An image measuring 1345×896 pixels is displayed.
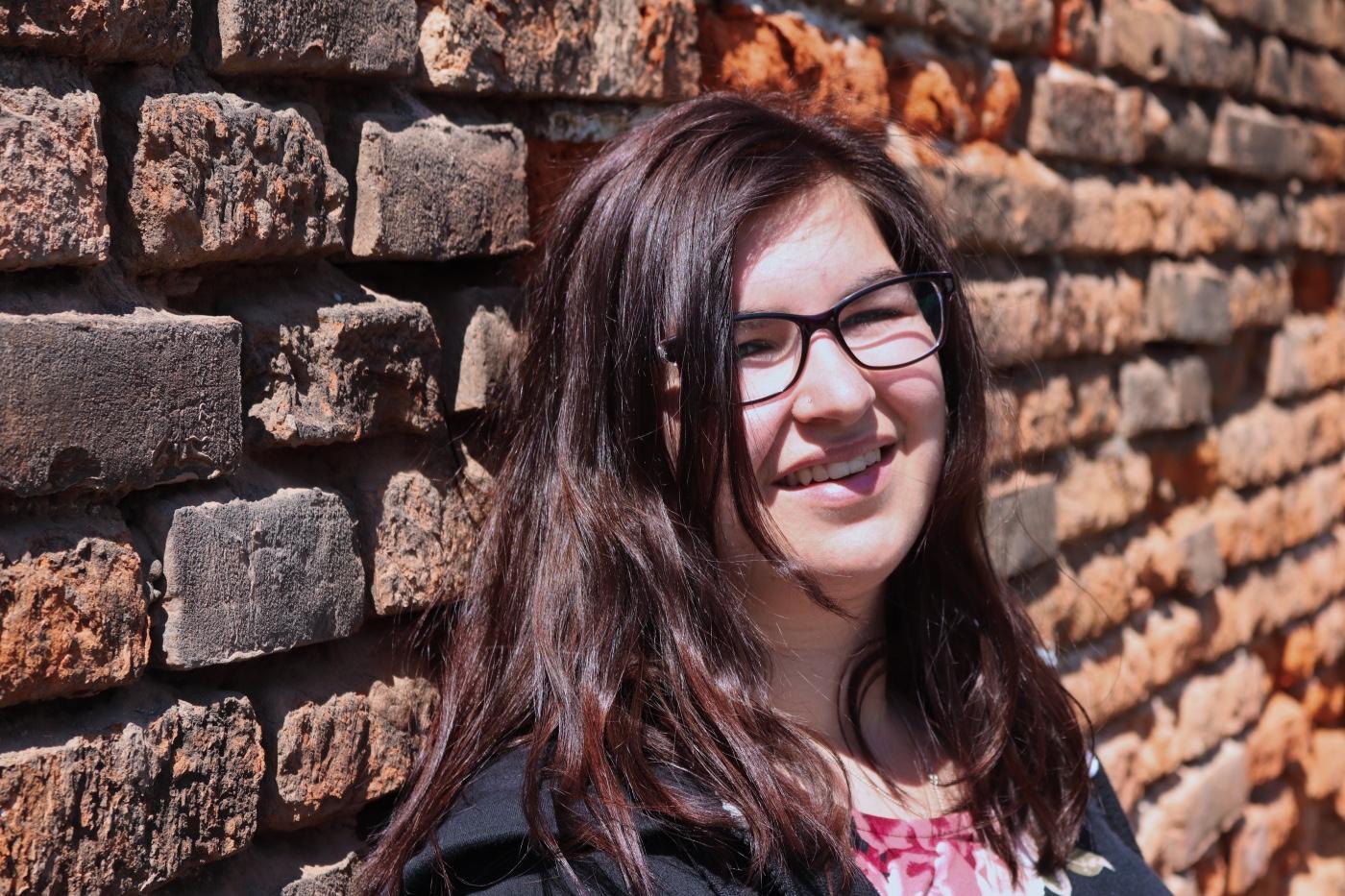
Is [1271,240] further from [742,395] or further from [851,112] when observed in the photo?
[742,395]

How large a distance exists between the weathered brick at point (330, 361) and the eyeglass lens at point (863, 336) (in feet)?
1.08

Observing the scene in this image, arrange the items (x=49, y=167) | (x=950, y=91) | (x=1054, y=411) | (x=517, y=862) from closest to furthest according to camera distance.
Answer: (x=49, y=167) → (x=517, y=862) → (x=950, y=91) → (x=1054, y=411)

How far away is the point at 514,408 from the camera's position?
150cm

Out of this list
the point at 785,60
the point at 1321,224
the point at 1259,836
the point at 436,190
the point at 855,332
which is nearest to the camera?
the point at 436,190

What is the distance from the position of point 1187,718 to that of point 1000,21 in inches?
58.3

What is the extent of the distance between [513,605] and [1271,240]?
2.38m

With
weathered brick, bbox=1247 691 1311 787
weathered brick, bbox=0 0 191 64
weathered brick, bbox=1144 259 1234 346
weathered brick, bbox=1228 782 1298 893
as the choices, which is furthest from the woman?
weathered brick, bbox=1247 691 1311 787

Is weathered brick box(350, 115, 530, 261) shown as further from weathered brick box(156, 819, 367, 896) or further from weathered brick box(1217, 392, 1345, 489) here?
weathered brick box(1217, 392, 1345, 489)

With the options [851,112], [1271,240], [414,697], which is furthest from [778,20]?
[1271,240]

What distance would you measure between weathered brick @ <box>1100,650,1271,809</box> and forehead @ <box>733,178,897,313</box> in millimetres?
1370

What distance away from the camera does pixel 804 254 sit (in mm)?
1478

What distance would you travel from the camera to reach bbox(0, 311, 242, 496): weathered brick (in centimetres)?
100

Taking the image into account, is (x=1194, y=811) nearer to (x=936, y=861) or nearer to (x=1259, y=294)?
(x=1259, y=294)

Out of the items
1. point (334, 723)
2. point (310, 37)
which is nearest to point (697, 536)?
point (334, 723)
